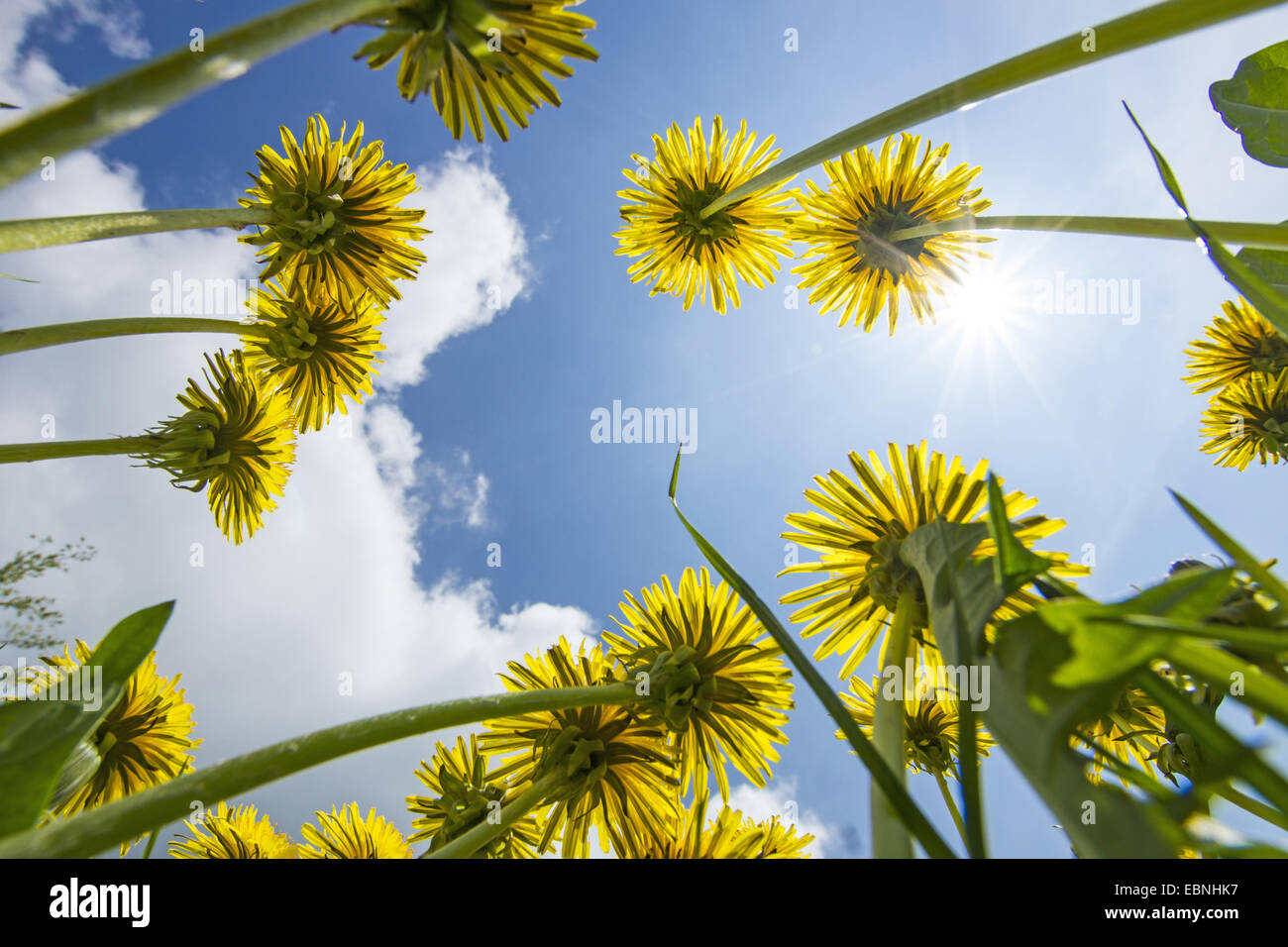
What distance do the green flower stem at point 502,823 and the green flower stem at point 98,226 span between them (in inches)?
22.9

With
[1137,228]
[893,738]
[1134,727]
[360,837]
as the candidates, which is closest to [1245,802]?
[893,738]

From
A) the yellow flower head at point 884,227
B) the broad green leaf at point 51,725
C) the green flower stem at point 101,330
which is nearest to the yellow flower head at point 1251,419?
the yellow flower head at point 884,227

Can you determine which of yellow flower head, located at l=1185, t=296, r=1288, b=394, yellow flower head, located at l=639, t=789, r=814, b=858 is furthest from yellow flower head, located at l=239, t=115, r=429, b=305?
yellow flower head, located at l=1185, t=296, r=1288, b=394

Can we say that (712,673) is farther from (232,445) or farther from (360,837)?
(232,445)

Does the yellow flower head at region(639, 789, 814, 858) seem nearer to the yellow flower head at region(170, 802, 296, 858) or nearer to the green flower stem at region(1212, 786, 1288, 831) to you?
the green flower stem at region(1212, 786, 1288, 831)

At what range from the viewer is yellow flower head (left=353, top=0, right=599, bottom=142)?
55 cm

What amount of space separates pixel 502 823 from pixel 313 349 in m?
1.24

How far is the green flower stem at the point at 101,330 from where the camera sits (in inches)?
27.0

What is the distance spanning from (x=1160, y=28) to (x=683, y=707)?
758mm

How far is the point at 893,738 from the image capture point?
15.7 inches

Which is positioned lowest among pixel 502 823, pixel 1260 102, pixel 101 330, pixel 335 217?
pixel 502 823
